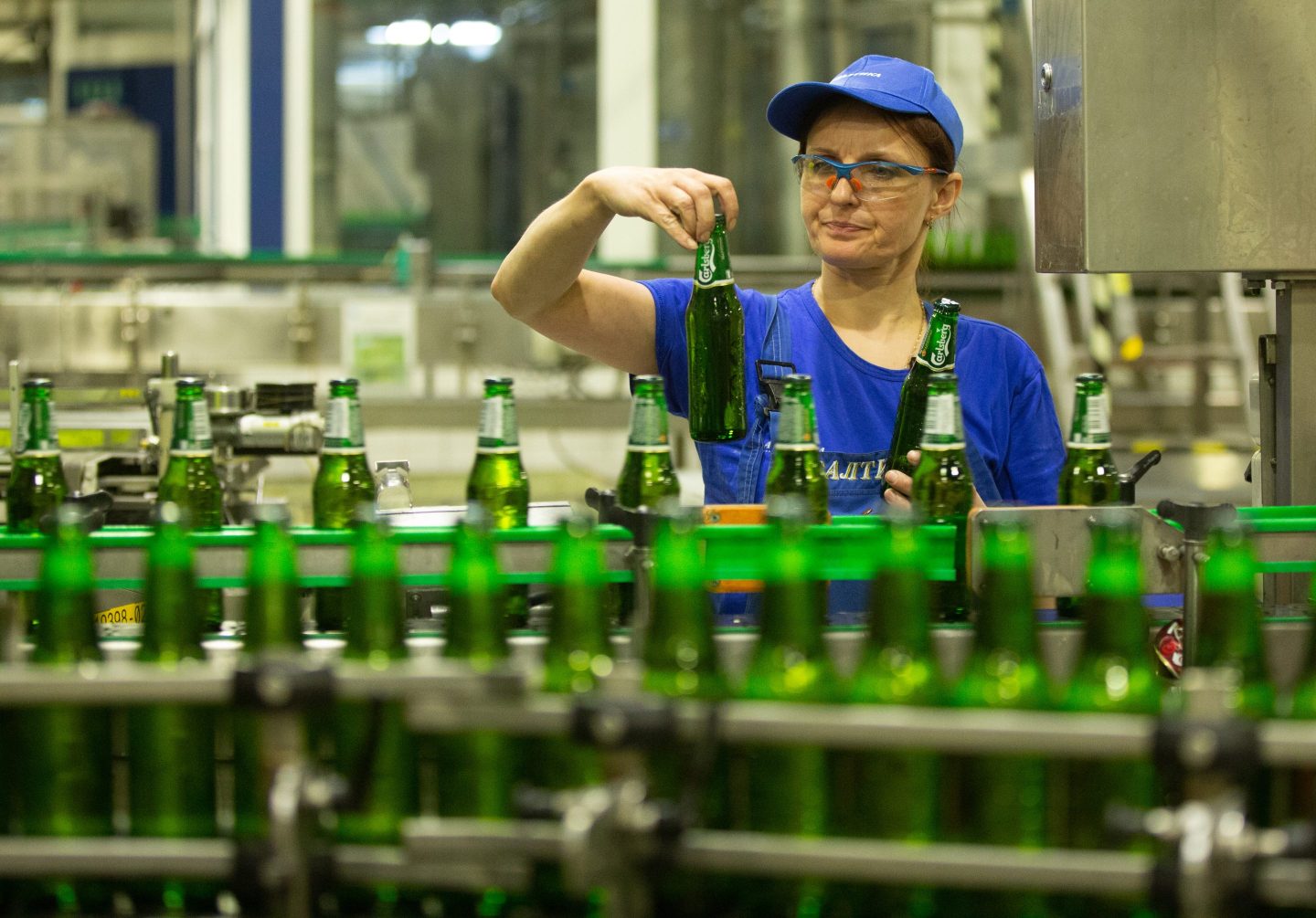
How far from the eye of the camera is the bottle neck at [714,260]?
6.68ft

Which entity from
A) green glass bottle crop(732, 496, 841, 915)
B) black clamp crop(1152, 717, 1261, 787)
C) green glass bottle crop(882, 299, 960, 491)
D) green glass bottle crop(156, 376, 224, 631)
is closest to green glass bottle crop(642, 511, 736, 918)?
green glass bottle crop(732, 496, 841, 915)

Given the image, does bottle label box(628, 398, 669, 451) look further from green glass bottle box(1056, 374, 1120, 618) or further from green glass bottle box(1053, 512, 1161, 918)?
green glass bottle box(1053, 512, 1161, 918)

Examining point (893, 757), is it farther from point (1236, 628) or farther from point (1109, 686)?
point (1236, 628)

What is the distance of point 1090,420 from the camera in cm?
173

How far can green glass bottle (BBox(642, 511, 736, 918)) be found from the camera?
1.20 meters

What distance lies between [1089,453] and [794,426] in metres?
0.41

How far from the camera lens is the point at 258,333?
5.11 m

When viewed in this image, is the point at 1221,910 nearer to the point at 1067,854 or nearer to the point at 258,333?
the point at 1067,854

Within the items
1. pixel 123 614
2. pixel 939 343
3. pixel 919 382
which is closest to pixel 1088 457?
pixel 939 343

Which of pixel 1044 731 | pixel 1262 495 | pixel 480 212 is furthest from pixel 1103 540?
pixel 480 212

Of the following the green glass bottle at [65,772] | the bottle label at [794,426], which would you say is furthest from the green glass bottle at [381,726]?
the bottle label at [794,426]

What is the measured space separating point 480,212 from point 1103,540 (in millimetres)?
8537

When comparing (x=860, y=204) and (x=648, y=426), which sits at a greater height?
(x=860, y=204)

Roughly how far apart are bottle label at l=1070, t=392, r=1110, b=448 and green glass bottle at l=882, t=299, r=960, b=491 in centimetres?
29
